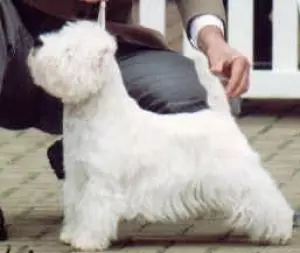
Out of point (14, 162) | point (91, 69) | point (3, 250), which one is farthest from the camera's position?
point (14, 162)

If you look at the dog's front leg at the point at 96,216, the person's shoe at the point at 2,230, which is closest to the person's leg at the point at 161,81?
the dog's front leg at the point at 96,216

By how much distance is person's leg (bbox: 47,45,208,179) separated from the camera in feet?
12.5

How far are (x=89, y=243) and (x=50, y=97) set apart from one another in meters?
0.51

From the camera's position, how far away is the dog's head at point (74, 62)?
11.4 ft

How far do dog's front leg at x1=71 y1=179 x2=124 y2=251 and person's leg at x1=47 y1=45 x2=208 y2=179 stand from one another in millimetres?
341

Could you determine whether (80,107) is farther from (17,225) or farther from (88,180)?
(17,225)

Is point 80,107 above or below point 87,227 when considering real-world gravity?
above

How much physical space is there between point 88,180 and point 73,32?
1.26ft

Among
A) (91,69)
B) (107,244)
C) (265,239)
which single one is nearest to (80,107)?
(91,69)

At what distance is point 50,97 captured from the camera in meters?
3.97

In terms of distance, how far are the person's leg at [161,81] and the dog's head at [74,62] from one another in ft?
1.08

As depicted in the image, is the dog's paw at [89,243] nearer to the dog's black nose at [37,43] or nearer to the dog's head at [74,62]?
the dog's head at [74,62]

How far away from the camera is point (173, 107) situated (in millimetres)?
3803

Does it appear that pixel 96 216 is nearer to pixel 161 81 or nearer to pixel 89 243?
pixel 89 243
